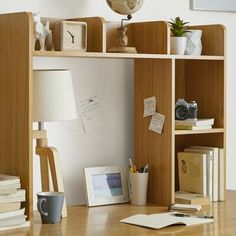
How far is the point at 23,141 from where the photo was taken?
9.05ft

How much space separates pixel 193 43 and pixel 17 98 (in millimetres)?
954

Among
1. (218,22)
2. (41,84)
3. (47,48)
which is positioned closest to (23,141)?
(41,84)

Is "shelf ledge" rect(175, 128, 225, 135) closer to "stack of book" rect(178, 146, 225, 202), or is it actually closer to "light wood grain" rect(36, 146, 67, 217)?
"stack of book" rect(178, 146, 225, 202)

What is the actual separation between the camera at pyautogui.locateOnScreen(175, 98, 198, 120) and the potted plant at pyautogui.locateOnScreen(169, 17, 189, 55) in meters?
0.23

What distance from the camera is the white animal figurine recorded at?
2875 millimetres

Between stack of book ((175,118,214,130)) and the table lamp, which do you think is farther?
stack of book ((175,118,214,130))

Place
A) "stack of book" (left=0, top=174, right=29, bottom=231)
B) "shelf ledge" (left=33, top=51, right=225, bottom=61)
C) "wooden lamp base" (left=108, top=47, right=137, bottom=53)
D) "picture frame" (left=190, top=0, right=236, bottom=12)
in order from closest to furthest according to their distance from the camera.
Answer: "stack of book" (left=0, top=174, right=29, bottom=231) → "shelf ledge" (left=33, top=51, right=225, bottom=61) → "wooden lamp base" (left=108, top=47, right=137, bottom=53) → "picture frame" (left=190, top=0, right=236, bottom=12)

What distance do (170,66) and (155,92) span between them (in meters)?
0.14

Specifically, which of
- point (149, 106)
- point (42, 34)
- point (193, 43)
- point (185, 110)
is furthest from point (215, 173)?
point (42, 34)

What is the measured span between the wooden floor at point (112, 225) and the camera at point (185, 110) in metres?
0.41

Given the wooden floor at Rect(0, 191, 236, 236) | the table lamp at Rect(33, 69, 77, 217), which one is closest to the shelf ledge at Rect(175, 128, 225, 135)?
the wooden floor at Rect(0, 191, 236, 236)

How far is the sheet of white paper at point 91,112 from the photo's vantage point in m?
3.30

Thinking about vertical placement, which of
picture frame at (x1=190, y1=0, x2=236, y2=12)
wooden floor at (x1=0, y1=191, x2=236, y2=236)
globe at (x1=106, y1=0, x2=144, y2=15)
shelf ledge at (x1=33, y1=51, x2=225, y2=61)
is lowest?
wooden floor at (x1=0, y1=191, x2=236, y2=236)

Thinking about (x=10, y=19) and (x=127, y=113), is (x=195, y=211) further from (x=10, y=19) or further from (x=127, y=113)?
(x=10, y=19)
